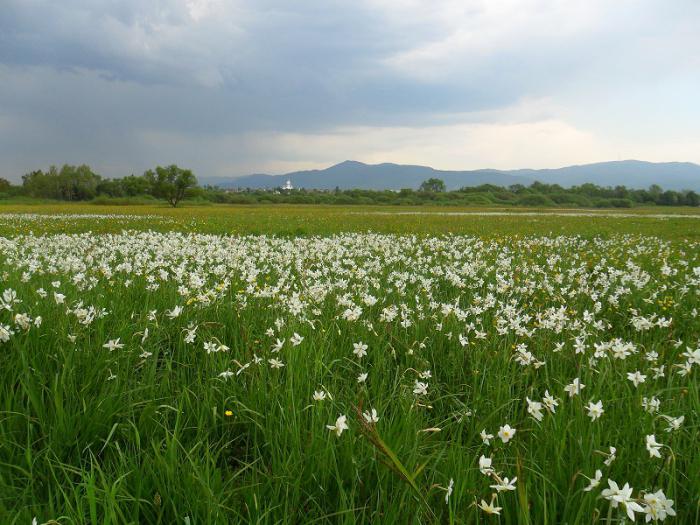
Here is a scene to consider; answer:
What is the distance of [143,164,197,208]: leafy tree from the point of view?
3258 inches

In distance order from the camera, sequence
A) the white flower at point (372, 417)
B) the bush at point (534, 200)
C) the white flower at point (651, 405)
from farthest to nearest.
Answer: the bush at point (534, 200)
the white flower at point (651, 405)
the white flower at point (372, 417)

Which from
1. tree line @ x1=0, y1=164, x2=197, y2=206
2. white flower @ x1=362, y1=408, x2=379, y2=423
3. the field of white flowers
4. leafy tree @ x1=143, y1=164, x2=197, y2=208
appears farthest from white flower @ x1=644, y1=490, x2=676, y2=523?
tree line @ x1=0, y1=164, x2=197, y2=206

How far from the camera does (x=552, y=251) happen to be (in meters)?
11.6

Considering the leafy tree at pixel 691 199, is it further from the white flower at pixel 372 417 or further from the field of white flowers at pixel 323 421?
the white flower at pixel 372 417

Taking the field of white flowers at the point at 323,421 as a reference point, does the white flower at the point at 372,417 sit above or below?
above

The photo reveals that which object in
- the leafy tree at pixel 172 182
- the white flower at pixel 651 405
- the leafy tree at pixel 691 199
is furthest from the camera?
the leafy tree at pixel 691 199

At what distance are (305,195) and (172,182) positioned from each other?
45373 mm

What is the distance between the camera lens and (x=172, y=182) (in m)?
83.1

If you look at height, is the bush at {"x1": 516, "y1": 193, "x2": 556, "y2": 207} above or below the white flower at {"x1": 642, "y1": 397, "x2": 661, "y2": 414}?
above

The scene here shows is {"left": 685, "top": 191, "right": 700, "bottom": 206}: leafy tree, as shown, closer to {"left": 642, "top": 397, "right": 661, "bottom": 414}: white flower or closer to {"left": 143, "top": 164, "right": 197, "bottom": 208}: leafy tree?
{"left": 143, "top": 164, "right": 197, "bottom": 208}: leafy tree

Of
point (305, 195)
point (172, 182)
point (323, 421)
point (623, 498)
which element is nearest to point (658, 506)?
point (623, 498)

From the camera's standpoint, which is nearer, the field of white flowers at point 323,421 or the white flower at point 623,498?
the white flower at point 623,498

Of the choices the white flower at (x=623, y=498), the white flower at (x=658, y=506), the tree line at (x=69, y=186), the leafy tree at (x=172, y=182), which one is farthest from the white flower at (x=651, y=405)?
the tree line at (x=69, y=186)

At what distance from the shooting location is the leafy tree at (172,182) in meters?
82.8
